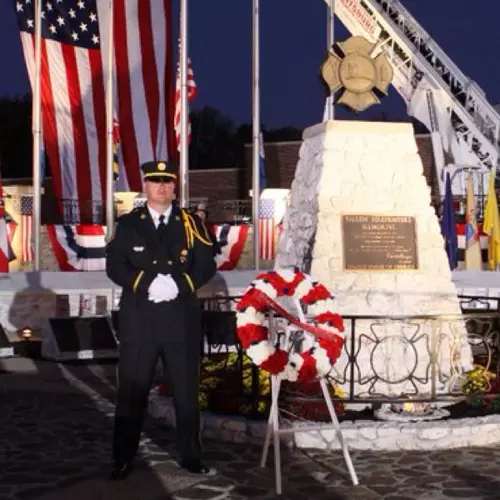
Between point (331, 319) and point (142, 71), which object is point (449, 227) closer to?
point (142, 71)

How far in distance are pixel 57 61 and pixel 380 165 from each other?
9886mm

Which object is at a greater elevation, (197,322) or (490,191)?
(490,191)

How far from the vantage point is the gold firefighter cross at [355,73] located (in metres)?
8.97

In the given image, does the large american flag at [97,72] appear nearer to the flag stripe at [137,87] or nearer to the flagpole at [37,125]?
the flag stripe at [137,87]

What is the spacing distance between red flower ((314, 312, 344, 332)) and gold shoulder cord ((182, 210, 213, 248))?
3.25 ft

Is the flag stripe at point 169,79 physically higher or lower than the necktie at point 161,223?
higher

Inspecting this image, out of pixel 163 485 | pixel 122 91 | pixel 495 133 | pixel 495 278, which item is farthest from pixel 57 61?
pixel 495 133

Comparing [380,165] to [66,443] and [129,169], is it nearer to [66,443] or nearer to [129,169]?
[66,443]

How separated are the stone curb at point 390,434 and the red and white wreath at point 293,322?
1105 mm

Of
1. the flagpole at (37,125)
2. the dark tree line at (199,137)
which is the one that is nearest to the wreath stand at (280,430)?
the flagpole at (37,125)

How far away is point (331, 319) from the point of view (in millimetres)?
6336

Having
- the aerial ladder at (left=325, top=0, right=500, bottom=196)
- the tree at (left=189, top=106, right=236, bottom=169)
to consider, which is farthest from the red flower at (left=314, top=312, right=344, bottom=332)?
the tree at (left=189, top=106, right=236, bottom=169)

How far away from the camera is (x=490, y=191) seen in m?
20.5

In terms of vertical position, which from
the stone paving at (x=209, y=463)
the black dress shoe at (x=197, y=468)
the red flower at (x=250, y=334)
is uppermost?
the red flower at (x=250, y=334)
